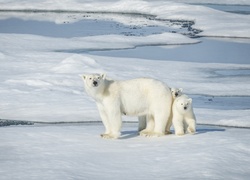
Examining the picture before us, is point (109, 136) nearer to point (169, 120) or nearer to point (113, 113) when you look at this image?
point (113, 113)

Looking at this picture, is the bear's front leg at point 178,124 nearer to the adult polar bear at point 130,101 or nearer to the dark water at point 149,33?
the adult polar bear at point 130,101

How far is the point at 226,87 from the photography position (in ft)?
41.4

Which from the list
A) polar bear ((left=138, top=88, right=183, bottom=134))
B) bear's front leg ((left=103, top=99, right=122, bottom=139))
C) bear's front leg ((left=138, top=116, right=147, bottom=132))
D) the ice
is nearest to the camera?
bear's front leg ((left=103, top=99, right=122, bottom=139))

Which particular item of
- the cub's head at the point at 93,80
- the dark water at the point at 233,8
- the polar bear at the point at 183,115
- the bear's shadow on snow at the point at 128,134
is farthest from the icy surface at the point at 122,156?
the dark water at the point at 233,8

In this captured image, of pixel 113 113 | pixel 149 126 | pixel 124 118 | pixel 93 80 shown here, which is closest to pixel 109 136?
pixel 113 113

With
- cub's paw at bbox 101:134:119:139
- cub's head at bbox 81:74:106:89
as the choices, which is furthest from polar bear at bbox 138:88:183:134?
cub's head at bbox 81:74:106:89

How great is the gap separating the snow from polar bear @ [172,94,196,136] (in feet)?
0.39

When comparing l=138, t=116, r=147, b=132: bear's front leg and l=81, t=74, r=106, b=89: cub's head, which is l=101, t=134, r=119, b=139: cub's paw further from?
l=81, t=74, r=106, b=89: cub's head

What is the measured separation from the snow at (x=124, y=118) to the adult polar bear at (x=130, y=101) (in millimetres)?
179

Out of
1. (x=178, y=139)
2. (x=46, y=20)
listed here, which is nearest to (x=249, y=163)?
(x=178, y=139)

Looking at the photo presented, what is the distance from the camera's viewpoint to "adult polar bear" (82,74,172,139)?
6.85 metres

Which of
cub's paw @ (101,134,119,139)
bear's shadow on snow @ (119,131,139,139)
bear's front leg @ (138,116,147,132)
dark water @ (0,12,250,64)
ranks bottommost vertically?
dark water @ (0,12,250,64)

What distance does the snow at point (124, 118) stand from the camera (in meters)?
5.73

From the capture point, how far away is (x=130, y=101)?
275 inches
